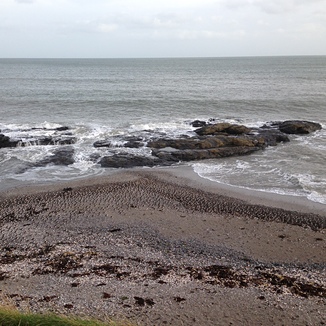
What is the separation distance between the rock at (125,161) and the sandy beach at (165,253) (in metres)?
4.04

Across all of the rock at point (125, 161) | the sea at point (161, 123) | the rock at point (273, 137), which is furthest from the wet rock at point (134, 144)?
the rock at point (273, 137)

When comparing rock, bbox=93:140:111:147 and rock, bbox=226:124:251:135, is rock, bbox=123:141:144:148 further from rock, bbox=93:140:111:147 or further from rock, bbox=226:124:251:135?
rock, bbox=226:124:251:135

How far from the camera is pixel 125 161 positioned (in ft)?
94.0

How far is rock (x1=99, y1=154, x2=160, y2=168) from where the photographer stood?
2820 centimetres

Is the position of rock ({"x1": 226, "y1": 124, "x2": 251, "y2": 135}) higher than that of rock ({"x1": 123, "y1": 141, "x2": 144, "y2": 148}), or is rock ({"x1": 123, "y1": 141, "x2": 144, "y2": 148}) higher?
rock ({"x1": 226, "y1": 124, "x2": 251, "y2": 135})

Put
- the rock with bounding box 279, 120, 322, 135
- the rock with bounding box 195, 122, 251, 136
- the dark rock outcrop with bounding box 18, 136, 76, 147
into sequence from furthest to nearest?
1. the rock with bounding box 279, 120, 322, 135
2. the rock with bounding box 195, 122, 251, 136
3. the dark rock outcrop with bounding box 18, 136, 76, 147

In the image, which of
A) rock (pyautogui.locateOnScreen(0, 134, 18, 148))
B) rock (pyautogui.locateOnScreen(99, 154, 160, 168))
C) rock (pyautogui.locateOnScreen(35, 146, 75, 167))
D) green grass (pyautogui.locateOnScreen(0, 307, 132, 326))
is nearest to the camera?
green grass (pyautogui.locateOnScreen(0, 307, 132, 326))

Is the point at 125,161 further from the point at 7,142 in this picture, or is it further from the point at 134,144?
the point at 7,142

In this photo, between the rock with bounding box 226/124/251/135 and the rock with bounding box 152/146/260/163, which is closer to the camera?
the rock with bounding box 152/146/260/163

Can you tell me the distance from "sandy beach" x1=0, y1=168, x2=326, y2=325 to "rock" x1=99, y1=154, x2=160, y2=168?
13.3 feet

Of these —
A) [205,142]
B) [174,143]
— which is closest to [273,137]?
[205,142]

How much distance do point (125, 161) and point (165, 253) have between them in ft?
46.3

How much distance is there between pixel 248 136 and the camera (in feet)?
113

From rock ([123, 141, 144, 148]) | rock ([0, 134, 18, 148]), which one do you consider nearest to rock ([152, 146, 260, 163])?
rock ([123, 141, 144, 148])
